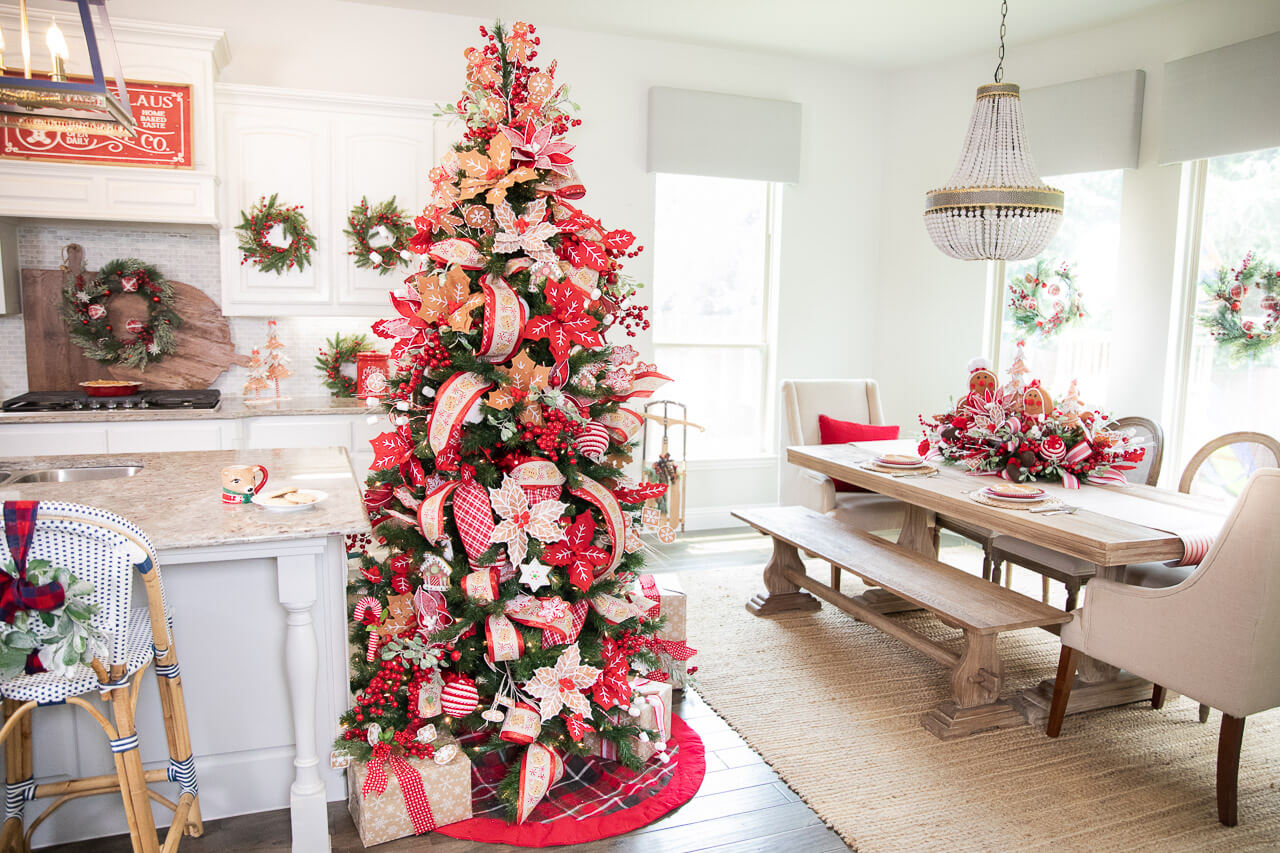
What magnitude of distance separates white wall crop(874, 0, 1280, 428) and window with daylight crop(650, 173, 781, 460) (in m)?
0.86

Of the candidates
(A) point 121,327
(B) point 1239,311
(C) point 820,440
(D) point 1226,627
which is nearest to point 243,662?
(D) point 1226,627

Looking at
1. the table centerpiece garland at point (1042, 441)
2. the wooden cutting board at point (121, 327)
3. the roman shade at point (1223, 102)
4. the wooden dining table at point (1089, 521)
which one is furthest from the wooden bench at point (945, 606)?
the wooden cutting board at point (121, 327)

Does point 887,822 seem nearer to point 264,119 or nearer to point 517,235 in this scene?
point 517,235

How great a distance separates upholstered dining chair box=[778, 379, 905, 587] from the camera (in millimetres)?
3982

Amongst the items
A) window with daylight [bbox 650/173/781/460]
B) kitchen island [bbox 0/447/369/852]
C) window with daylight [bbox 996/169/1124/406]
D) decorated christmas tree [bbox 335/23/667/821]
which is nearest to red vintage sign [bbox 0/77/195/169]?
kitchen island [bbox 0/447/369/852]

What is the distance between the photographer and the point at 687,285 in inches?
210

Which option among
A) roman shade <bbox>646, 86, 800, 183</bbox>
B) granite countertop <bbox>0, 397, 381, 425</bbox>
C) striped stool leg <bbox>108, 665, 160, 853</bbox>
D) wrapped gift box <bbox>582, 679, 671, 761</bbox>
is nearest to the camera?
striped stool leg <bbox>108, 665, 160, 853</bbox>

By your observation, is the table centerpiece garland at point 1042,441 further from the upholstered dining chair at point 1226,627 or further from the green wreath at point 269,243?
the green wreath at point 269,243

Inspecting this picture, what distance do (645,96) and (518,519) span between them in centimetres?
349

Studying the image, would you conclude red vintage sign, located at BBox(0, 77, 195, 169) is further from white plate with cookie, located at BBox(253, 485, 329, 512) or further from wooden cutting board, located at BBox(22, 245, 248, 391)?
white plate with cookie, located at BBox(253, 485, 329, 512)

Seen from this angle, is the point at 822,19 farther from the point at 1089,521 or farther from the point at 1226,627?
the point at 1226,627

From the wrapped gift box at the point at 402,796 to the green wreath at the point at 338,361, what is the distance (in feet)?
8.49

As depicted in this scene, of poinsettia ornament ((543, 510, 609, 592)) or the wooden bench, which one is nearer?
poinsettia ornament ((543, 510, 609, 592))

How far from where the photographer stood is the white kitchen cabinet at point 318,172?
3998 millimetres
